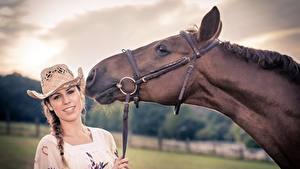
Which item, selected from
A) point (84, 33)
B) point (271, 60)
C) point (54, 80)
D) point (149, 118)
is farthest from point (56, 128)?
point (149, 118)

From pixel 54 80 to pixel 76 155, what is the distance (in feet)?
1.47

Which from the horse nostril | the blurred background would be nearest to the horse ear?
the horse nostril

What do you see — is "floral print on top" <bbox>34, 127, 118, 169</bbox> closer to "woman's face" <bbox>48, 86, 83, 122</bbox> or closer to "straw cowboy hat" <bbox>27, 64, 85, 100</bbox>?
"woman's face" <bbox>48, 86, 83, 122</bbox>

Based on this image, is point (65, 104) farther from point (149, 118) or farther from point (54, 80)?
point (149, 118)

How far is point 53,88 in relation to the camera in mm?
1984

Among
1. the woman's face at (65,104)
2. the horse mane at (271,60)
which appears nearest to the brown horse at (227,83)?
the horse mane at (271,60)

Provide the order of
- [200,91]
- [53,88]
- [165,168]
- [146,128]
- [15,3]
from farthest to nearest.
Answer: [146,128]
[165,168]
[15,3]
[200,91]
[53,88]

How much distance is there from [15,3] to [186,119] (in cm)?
675

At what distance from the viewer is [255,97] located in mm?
2068

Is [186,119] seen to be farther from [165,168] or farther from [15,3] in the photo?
[15,3]

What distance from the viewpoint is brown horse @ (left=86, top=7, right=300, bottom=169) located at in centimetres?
202

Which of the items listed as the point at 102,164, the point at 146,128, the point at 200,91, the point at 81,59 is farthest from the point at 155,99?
the point at 146,128

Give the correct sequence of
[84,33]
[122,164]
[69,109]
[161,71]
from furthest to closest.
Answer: [84,33] < [161,71] < [69,109] < [122,164]

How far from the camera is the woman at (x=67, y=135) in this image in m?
1.92
